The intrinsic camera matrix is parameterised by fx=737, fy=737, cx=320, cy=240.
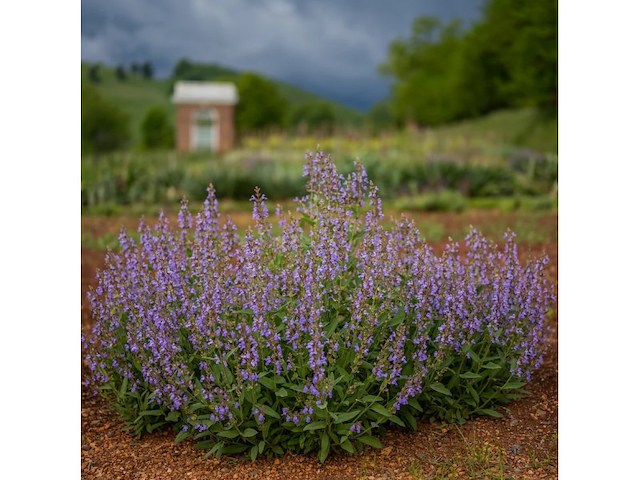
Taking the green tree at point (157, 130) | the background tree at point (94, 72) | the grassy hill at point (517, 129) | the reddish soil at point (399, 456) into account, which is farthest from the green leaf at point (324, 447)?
the green tree at point (157, 130)

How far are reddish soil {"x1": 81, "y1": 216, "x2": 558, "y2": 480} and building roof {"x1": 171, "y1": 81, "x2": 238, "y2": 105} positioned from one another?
59.3ft

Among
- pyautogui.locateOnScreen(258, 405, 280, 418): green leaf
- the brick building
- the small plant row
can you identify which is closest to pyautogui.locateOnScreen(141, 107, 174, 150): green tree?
the brick building

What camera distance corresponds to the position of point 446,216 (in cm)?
878

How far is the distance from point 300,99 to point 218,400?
78.6 ft

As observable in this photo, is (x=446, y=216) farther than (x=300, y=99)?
No

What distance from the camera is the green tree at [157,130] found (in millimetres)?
20719

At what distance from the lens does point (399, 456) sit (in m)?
3.10

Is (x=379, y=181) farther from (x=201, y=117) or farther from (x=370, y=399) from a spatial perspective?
(x=201, y=117)

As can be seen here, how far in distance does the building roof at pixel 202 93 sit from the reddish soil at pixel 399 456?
18071 mm

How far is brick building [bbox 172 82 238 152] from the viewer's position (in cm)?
2080

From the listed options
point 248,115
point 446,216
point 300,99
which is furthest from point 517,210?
point 300,99

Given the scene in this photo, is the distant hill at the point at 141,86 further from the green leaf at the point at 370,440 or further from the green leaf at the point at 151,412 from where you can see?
the green leaf at the point at 370,440

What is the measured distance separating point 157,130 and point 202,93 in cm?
168
